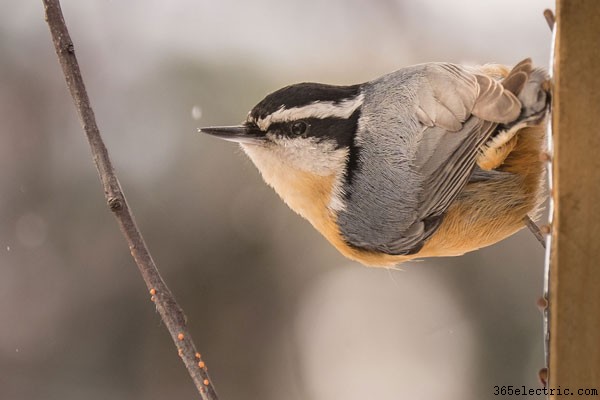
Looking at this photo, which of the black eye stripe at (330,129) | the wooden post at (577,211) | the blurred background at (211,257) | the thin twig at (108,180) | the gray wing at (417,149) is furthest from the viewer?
the blurred background at (211,257)

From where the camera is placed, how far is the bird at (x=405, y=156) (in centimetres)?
160

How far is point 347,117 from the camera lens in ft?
5.63

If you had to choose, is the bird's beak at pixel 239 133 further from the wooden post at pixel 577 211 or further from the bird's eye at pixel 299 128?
the wooden post at pixel 577 211

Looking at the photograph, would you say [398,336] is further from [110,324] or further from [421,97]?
[421,97]

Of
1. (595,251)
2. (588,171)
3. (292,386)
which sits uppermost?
(588,171)

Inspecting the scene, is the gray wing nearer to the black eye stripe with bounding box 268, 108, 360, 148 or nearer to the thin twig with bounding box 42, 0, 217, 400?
the black eye stripe with bounding box 268, 108, 360, 148

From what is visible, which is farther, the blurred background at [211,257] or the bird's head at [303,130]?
the blurred background at [211,257]

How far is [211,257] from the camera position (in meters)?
3.13

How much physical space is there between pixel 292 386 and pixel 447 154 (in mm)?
1851

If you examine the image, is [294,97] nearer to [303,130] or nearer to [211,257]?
[303,130]

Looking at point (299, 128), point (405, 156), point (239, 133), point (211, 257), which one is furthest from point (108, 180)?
point (211, 257)

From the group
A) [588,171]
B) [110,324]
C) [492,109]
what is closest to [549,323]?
[588,171]

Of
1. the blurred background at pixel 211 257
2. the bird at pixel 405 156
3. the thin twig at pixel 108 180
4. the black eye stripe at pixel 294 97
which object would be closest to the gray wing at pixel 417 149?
the bird at pixel 405 156

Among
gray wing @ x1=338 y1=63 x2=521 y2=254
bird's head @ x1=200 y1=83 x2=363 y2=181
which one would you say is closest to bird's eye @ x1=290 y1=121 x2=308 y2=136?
bird's head @ x1=200 y1=83 x2=363 y2=181
